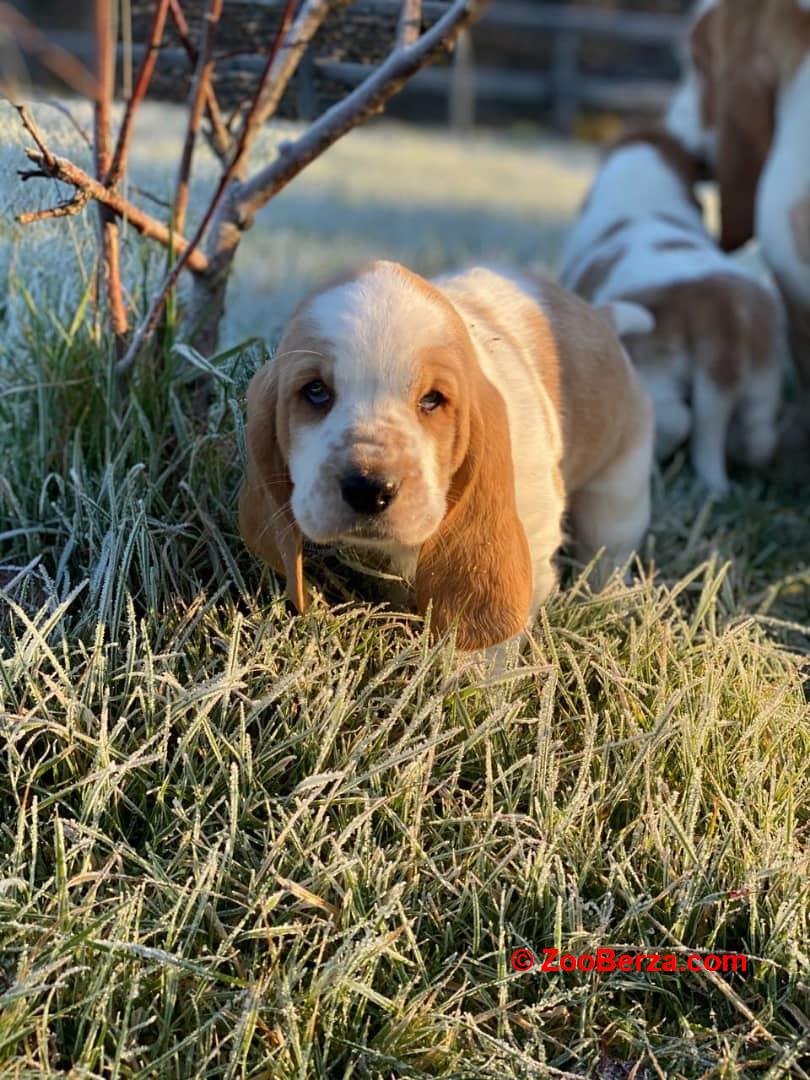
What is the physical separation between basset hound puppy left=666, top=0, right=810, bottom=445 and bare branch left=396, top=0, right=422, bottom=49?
7.64 ft

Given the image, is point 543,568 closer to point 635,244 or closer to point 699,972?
point 699,972

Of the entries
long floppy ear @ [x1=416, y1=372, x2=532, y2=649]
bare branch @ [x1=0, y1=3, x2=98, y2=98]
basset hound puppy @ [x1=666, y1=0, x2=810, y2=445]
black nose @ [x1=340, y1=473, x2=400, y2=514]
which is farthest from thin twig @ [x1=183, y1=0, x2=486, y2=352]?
basset hound puppy @ [x1=666, y1=0, x2=810, y2=445]

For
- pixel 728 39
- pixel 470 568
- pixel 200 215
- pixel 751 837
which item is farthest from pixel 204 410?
pixel 728 39

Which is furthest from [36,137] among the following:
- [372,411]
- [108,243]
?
[372,411]

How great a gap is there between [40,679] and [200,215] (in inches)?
74.7

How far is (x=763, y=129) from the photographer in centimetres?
574

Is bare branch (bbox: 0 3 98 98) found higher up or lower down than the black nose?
higher up

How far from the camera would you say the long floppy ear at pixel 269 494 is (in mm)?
2693

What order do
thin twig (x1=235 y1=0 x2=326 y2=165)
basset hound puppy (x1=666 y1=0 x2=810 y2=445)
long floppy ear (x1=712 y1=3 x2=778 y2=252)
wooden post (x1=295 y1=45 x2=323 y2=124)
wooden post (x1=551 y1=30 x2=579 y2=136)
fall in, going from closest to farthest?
thin twig (x1=235 y1=0 x2=326 y2=165), wooden post (x1=295 y1=45 x2=323 y2=124), basset hound puppy (x1=666 y1=0 x2=810 y2=445), long floppy ear (x1=712 y1=3 x2=778 y2=252), wooden post (x1=551 y1=30 x2=579 y2=136)

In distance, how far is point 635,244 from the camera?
17.8ft

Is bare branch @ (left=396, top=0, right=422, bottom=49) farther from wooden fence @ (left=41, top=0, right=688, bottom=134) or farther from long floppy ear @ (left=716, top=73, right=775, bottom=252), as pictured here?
wooden fence @ (left=41, top=0, right=688, bottom=134)

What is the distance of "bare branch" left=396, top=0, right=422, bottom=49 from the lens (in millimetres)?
3344

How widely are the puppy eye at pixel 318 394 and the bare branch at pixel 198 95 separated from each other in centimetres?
108

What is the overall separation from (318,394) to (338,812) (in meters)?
0.84
